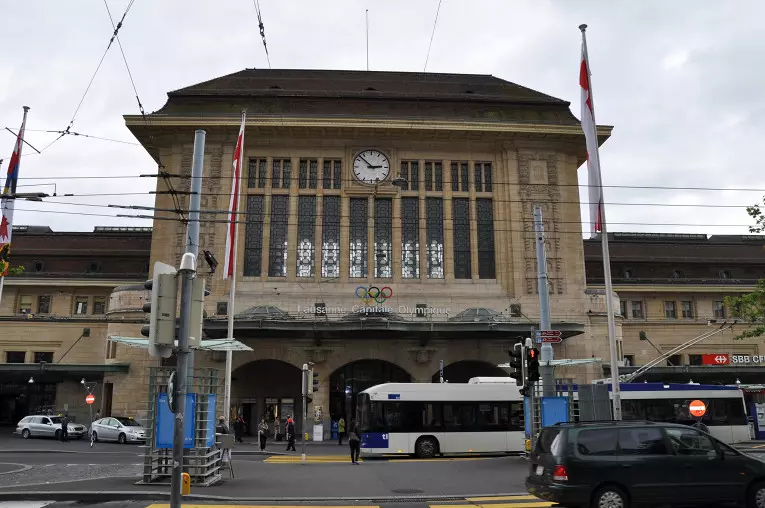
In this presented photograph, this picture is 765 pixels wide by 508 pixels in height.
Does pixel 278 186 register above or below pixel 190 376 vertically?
above

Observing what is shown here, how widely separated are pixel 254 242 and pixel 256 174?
462 cm

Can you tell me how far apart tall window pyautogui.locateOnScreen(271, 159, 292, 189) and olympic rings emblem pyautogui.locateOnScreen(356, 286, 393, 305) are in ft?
28.2

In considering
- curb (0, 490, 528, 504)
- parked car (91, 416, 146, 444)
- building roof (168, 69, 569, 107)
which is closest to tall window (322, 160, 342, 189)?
building roof (168, 69, 569, 107)

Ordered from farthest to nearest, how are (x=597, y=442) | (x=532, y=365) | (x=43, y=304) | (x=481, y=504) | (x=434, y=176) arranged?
(x=43, y=304)
(x=434, y=176)
(x=532, y=365)
(x=481, y=504)
(x=597, y=442)

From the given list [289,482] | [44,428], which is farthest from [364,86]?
[289,482]

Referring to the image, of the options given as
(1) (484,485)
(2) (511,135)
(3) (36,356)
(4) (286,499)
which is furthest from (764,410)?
(3) (36,356)

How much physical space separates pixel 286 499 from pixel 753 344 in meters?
A: 54.4

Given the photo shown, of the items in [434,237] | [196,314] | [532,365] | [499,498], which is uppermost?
[434,237]

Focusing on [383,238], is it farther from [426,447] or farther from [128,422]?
[128,422]

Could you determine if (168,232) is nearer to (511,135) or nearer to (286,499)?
(511,135)

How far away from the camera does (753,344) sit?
5622 cm

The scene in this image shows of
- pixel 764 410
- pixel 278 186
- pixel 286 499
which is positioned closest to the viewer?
pixel 286 499

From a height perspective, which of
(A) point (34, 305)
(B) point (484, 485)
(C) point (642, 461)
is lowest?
(B) point (484, 485)

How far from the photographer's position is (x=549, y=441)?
12172 millimetres
